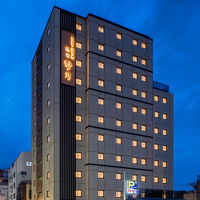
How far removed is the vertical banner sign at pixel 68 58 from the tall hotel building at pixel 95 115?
179 mm

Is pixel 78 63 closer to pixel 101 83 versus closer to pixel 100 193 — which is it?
pixel 101 83

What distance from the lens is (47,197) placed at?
182 ft

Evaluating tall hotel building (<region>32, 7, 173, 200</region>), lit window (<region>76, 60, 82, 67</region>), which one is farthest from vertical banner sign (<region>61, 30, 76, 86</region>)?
lit window (<region>76, 60, 82, 67</region>)

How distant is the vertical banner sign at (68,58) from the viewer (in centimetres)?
5694

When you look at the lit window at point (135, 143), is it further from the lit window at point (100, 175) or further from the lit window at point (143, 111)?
the lit window at point (100, 175)

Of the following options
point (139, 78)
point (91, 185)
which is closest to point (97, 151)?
point (91, 185)

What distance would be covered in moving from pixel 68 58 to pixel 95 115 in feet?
37.5

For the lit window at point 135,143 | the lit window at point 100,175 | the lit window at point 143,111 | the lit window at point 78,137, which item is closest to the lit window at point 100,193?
the lit window at point 100,175

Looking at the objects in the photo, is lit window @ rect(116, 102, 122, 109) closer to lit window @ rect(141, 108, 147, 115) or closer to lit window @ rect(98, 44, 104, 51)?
lit window @ rect(141, 108, 147, 115)

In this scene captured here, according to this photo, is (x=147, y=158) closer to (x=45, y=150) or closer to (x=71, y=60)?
(x=45, y=150)

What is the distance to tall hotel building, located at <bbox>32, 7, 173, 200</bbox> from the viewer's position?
180 feet

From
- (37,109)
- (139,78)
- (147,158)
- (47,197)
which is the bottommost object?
(47,197)

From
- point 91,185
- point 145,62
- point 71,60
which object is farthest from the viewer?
point 145,62

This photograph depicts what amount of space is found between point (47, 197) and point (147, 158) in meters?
20.7
